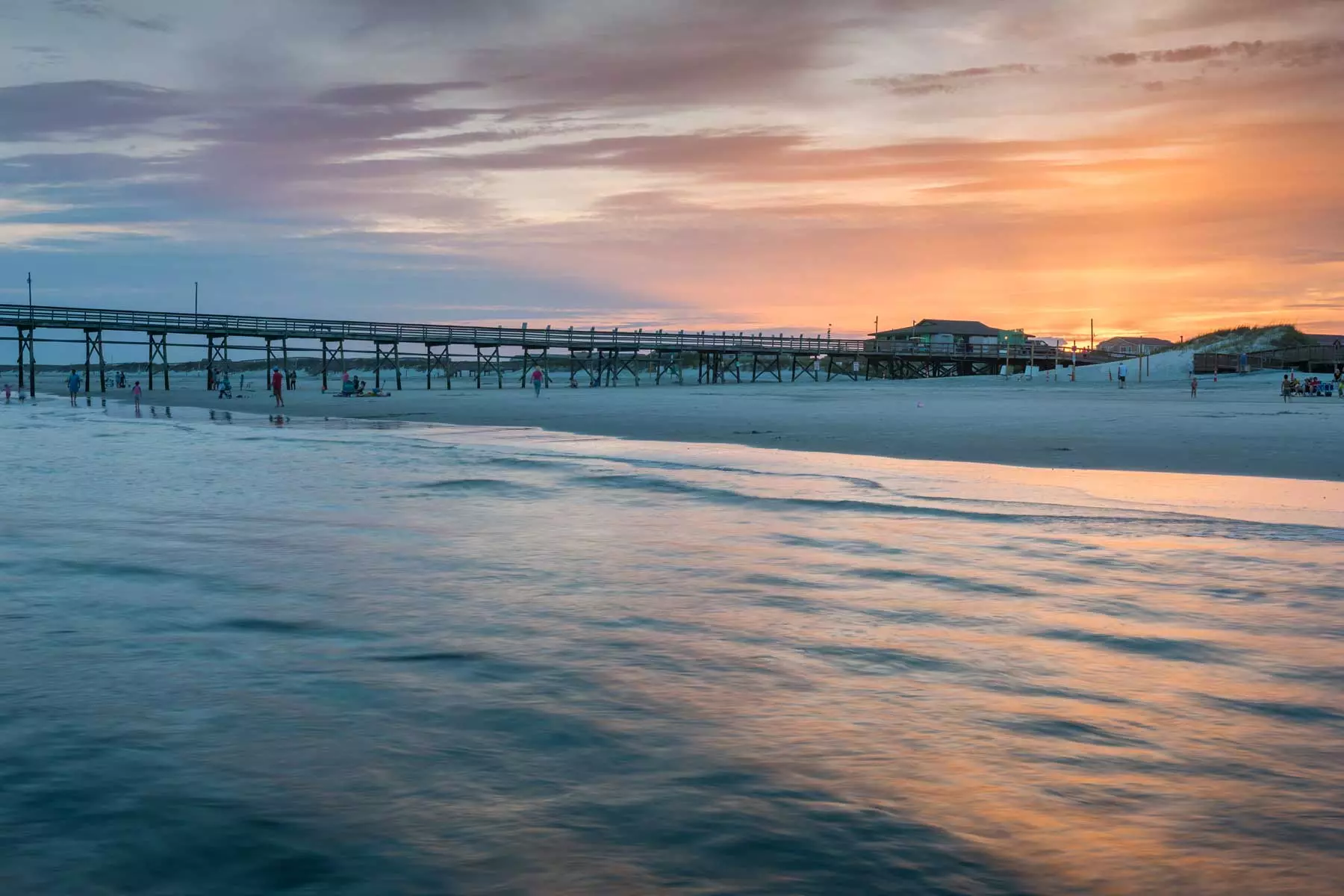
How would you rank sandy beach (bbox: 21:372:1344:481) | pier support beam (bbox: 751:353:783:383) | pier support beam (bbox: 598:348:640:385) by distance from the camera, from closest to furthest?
sandy beach (bbox: 21:372:1344:481) < pier support beam (bbox: 598:348:640:385) < pier support beam (bbox: 751:353:783:383)

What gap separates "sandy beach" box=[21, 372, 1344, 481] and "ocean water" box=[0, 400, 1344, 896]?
6979 millimetres

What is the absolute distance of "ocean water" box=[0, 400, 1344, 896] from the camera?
3.72m

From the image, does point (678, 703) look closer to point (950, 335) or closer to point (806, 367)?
point (806, 367)

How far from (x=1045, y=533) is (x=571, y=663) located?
5.98 metres

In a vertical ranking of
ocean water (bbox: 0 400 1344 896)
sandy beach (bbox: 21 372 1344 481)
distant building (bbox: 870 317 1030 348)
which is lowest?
ocean water (bbox: 0 400 1344 896)

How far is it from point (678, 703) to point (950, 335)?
346 ft

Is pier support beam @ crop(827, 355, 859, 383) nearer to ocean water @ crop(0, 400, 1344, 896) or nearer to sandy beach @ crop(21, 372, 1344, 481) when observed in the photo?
sandy beach @ crop(21, 372, 1344, 481)

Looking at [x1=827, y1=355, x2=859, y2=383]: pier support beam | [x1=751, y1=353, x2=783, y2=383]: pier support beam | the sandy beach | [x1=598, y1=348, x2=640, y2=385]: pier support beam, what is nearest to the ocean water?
the sandy beach

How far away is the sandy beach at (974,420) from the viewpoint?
18.3 metres

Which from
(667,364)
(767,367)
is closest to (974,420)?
(767,367)

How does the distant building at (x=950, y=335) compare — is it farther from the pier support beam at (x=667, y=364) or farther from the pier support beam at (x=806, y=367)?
the pier support beam at (x=667, y=364)

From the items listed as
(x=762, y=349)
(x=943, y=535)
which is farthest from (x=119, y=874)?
(x=762, y=349)

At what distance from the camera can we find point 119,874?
3650 millimetres

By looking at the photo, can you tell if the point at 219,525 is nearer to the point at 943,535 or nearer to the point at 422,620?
the point at 422,620
